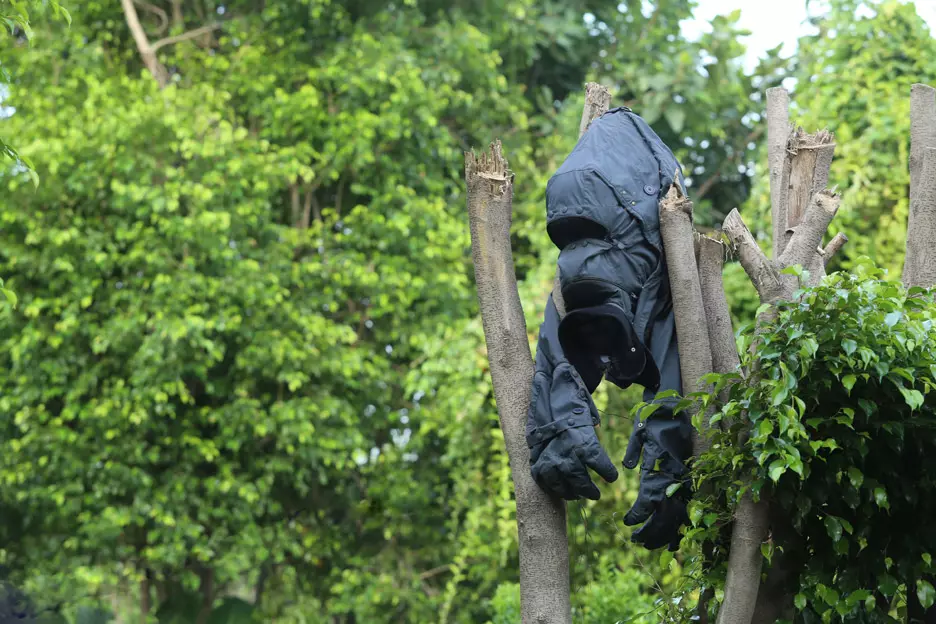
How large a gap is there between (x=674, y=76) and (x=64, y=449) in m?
5.33

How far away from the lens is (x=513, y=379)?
345 cm

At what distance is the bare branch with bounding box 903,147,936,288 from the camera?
137 inches

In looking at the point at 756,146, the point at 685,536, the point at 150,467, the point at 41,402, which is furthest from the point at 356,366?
the point at 685,536

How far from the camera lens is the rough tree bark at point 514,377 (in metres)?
3.36

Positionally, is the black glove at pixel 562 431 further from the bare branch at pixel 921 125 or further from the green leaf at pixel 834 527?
the bare branch at pixel 921 125

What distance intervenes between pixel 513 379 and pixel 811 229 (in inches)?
36.9

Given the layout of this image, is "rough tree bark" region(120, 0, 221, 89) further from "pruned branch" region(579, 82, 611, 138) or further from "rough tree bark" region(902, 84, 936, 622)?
"rough tree bark" region(902, 84, 936, 622)

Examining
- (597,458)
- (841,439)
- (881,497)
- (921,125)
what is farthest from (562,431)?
(921,125)

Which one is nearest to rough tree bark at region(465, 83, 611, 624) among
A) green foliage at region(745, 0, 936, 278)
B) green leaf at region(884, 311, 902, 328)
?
green leaf at region(884, 311, 902, 328)

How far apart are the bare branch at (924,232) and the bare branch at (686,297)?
719 millimetres

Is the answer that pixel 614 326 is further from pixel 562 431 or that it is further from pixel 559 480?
pixel 559 480

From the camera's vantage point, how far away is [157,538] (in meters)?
8.12

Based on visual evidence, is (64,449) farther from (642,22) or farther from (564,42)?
(642,22)

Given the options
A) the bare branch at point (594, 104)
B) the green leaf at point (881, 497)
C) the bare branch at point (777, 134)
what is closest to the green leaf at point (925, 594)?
the green leaf at point (881, 497)
